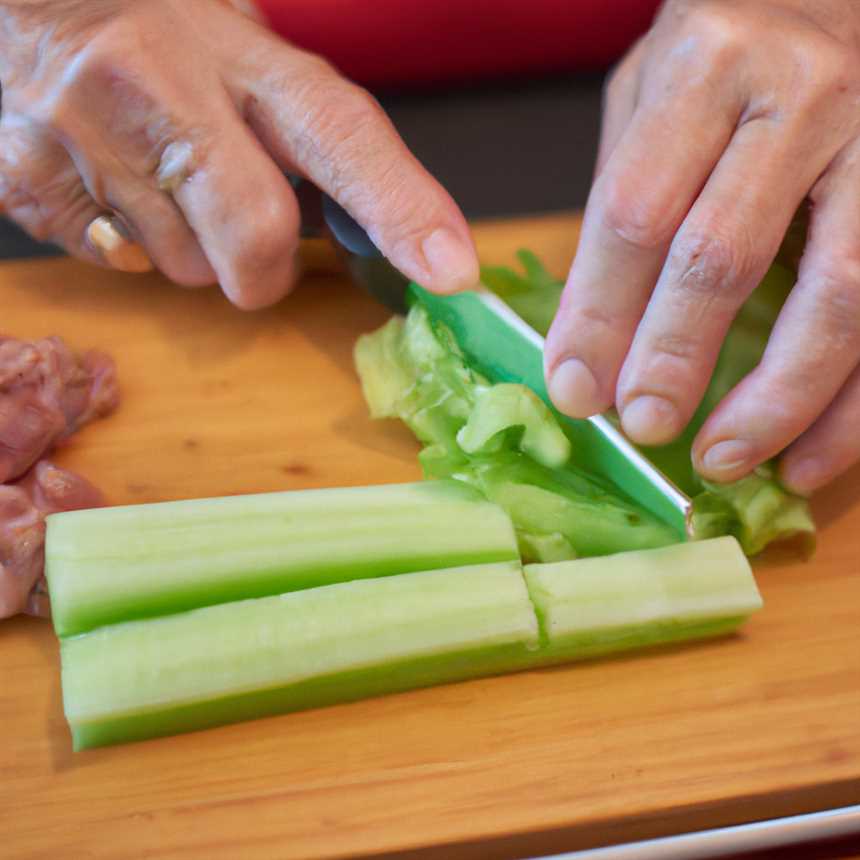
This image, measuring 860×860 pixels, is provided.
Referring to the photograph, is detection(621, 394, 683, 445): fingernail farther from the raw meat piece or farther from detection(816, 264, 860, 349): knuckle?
the raw meat piece

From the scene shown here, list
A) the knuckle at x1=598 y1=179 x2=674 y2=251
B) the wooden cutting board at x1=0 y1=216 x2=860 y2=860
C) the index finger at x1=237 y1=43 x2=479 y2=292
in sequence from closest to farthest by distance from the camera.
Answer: the wooden cutting board at x1=0 y1=216 x2=860 y2=860 → the knuckle at x1=598 y1=179 x2=674 y2=251 → the index finger at x1=237 y1=43 x2=479 y2=292

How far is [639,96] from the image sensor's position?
1.94 meters

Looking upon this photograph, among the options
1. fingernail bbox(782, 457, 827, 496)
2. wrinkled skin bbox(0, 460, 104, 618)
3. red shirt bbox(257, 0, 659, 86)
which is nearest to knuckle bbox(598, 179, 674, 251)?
fingernail bbox(782, 457, 827, 496)

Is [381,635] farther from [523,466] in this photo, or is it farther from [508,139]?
[508,139]

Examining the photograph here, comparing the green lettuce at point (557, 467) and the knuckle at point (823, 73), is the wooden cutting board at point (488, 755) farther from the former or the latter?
the knuckle at point (823, 73)

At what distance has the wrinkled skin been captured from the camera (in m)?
1.68

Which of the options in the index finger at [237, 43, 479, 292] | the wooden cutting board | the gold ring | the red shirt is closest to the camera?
the wooden cutting board

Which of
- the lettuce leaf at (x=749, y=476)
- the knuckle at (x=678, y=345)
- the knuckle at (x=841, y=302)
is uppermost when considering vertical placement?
the knuckle at (x=841, y=302)

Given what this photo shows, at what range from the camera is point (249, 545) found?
1643mm

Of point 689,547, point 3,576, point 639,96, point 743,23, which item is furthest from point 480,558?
point 743,23

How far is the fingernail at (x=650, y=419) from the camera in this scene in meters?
1.68

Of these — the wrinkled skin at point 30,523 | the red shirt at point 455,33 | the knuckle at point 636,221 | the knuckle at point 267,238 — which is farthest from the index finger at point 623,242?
the red shirt at point 455,33

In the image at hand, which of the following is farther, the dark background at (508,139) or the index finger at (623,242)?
the dark background at (508,139)

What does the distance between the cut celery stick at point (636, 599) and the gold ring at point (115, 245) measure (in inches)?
47.4
